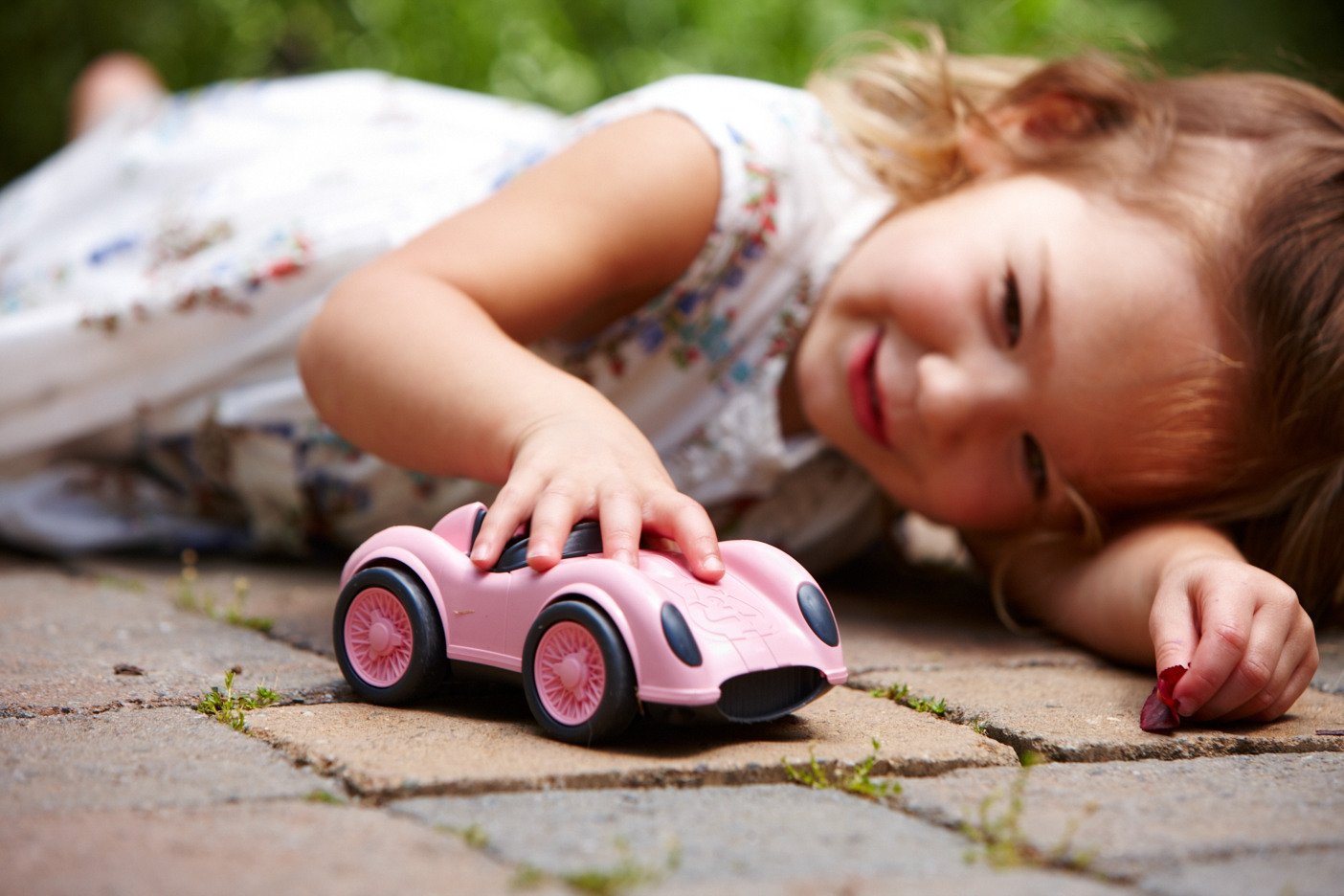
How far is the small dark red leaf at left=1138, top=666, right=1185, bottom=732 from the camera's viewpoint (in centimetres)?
122

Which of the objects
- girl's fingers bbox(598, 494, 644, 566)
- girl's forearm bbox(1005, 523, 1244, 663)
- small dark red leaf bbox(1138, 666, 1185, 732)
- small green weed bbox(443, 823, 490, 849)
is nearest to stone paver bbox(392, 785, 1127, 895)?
small green weed bbox(443, 823, 490, 849)

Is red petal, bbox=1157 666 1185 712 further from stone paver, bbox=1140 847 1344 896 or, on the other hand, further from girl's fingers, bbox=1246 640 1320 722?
stone paver, bbox=1140 847 1344 896

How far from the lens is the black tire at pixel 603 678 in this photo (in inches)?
39.9

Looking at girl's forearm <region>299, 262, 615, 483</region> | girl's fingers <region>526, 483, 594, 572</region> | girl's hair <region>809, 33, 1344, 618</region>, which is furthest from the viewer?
girl's hair <region>809, 33, 1344, 618</region>

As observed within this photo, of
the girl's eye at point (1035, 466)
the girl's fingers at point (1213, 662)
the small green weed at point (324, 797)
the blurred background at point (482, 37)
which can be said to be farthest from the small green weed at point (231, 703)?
the blurred background at point (482, 37)

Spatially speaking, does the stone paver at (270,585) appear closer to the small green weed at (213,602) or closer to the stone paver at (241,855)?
the small green weed at (213,602)

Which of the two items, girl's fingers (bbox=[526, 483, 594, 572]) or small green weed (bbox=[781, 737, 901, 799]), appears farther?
girl's fingers (bbox=[526, 483, 594, 572])

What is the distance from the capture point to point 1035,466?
5.90 feet

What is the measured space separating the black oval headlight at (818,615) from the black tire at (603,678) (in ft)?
0.56

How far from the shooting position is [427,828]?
86 centimetres

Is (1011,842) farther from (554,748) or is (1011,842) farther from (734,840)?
(554,748)

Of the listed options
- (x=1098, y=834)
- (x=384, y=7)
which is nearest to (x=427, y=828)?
(x=1098, y=834)

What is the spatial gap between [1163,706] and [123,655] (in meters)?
1.02

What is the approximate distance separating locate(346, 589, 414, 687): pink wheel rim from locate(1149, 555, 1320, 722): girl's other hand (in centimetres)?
70
